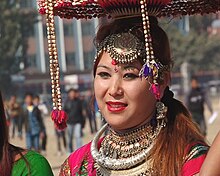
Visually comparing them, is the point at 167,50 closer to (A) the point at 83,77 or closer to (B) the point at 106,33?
(B) the point at 106,33

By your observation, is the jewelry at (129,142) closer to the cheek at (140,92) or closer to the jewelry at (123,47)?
the cheek at (140,92)

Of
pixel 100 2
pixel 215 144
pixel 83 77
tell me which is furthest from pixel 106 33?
pixel 83 77

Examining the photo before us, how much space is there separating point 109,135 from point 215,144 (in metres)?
1.06

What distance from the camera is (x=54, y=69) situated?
2898 millimetres

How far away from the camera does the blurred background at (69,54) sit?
3119cm

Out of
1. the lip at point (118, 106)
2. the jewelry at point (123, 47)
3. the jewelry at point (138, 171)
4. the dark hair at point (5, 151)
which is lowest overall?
the jewelry at point (138, 171)

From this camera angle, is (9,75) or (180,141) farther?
(9,75)

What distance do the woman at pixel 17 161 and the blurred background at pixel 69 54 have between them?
80.1 ft

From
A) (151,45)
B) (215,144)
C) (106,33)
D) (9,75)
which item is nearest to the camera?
(215,144)

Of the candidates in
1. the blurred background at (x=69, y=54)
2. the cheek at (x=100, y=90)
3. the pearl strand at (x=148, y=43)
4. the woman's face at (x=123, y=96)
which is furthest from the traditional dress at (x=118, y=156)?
the blurred background at (x=69, y=54)

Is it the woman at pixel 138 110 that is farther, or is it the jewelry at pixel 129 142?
the jewelry at pixel 129 142

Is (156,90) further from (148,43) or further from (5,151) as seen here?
(5,151)

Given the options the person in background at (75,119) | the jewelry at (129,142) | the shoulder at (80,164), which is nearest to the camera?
the jewelry at (129,142)

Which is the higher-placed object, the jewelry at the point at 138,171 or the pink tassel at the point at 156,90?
the pink tassel at the point at 156,90
